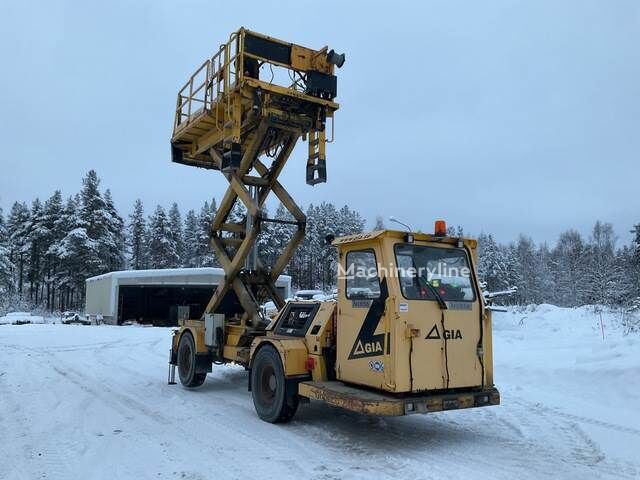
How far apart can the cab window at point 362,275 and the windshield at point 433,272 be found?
1.09ft

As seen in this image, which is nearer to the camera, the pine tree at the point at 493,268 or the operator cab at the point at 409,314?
the operator cab at the point at 409,314

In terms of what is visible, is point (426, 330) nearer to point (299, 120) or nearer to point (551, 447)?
point (551, 447)

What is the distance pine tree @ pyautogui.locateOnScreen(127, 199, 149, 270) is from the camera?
239 feet

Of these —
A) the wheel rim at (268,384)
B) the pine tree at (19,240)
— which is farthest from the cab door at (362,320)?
the pine tree at (19,240)

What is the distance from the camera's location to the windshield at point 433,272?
267 inches

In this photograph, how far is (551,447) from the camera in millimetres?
6418

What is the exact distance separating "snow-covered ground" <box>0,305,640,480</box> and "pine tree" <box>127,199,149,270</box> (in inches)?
2466

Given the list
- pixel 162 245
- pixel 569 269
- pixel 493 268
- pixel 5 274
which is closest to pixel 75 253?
pixel 5 274

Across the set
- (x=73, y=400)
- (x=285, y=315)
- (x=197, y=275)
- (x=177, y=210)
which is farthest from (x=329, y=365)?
(x=177, y=210)

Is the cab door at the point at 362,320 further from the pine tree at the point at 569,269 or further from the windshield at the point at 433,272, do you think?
the pine tree at the point at 569,269

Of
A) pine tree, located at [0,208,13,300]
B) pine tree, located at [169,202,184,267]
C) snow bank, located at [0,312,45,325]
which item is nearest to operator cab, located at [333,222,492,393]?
snow bank, located at [0,312,45,325]

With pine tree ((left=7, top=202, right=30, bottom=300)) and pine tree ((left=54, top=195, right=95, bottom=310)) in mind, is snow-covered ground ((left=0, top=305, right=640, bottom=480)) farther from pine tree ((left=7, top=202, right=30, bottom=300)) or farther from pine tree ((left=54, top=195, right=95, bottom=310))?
pine tree ((left=7, top=202, right=30, bottom=300))

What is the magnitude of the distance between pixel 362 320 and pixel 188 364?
205 inches

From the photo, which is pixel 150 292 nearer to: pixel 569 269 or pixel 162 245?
pixel 162 245
